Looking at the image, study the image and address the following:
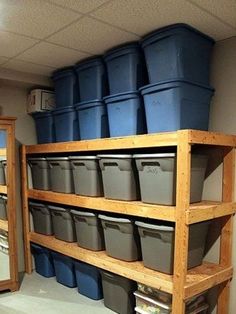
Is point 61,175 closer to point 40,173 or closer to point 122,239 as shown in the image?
point 40,173

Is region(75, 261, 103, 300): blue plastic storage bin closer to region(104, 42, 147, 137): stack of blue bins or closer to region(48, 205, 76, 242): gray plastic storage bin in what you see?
region(48, 205, 76, 242): gray plastic storage bin

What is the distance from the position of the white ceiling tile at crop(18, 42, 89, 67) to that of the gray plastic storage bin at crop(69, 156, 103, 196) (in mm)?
975

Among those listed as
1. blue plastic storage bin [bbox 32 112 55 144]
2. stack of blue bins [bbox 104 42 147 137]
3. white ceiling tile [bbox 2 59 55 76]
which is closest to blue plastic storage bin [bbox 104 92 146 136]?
stack of blue bins [bbox 104 42 147 137]

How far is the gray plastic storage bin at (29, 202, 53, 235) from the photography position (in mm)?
3389

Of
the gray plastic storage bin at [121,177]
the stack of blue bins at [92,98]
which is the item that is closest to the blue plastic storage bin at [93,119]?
the stack of blue bins at [92,98]

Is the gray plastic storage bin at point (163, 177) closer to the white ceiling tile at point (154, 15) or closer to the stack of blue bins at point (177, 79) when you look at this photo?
the stack of blue bins at point (177, 79)

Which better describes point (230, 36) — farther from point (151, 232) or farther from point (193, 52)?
point (151, 232)

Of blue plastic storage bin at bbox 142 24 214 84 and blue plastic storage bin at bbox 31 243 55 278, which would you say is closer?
blue plastic storage bin at bbox 142 24 214 84

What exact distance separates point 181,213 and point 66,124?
1.76 meters

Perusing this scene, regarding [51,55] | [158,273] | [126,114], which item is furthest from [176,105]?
[51,55]

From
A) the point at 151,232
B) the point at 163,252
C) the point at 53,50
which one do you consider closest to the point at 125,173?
the point at 151,232

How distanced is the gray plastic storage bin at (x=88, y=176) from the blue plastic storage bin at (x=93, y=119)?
252 millimetres

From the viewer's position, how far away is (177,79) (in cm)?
208

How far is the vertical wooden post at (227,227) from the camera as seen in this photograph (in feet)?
7.58
